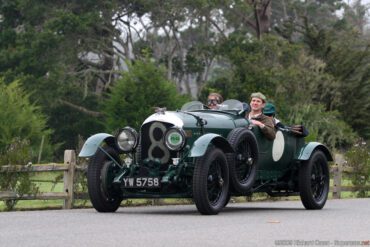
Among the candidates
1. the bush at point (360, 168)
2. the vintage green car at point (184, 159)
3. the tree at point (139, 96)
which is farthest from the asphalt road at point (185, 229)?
the tree at point (139, 96)

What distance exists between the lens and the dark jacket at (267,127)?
51.6 ft

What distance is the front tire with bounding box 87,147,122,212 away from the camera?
14521mm

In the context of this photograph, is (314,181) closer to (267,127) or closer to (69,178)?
(267,127)

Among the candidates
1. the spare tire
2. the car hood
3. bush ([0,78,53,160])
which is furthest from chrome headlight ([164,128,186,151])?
bush ([0,78,53,160])

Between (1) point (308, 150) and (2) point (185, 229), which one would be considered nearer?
(2) point (185, 229)

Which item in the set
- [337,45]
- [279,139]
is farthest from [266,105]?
[337,45]

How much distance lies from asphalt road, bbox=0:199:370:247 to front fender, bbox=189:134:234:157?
0.85m

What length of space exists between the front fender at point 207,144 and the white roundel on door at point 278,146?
5.81 feet

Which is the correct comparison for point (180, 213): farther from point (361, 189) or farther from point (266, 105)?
point (361, 189)

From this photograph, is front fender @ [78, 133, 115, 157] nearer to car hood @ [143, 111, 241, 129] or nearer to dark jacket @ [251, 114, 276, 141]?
car hood @ [143, 111, 241, 129]

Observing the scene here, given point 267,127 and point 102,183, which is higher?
point 267,127

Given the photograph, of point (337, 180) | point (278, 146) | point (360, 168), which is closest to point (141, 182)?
point (278, 146)

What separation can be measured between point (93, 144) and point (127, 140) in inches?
20.9

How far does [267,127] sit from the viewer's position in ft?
51.6
